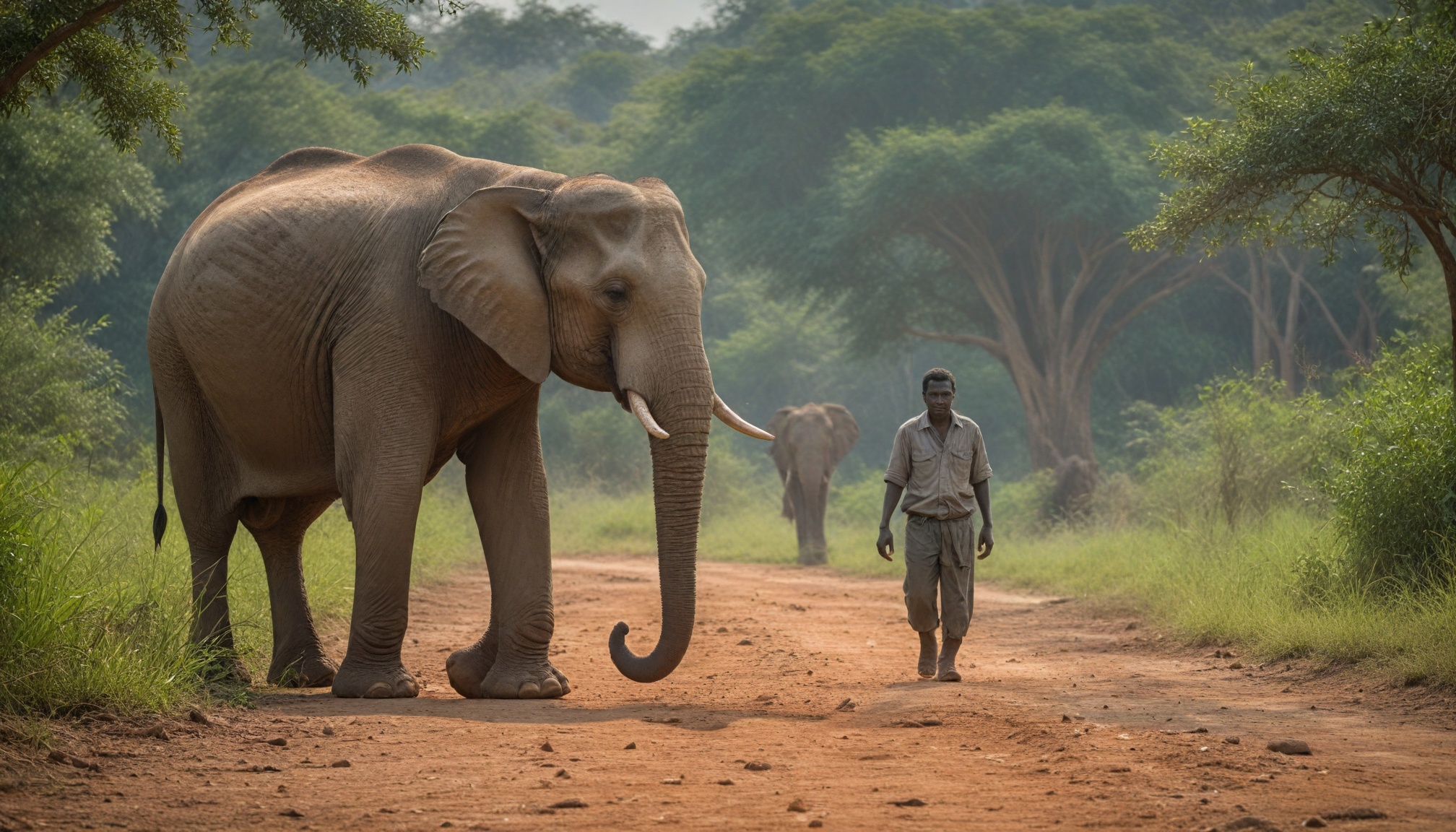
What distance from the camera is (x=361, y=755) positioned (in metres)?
6.02

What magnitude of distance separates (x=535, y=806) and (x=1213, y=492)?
12.7 m

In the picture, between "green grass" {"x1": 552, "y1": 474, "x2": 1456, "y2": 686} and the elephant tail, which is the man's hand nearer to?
"green grass" {"x1": 552, "y1": 474, "x2": 1456, "y2": 686}

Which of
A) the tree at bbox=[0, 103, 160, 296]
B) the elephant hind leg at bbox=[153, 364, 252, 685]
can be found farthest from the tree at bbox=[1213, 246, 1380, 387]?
the elephant hind leg at bbox=[153, 364, 252, 685]

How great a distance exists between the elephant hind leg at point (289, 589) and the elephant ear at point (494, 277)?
1.88m

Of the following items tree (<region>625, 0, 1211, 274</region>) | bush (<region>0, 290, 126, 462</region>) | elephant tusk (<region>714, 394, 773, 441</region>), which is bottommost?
elephant tusk (<region>714, 394, 773, 441</region>)

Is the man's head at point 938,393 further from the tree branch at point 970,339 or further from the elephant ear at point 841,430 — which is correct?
the tree branch at point 970,339

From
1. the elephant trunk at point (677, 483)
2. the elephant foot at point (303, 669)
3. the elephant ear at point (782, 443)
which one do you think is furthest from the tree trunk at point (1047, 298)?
the elephant trunk at point (677, 483)

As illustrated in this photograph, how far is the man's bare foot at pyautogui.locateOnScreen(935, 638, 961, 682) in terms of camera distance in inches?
344

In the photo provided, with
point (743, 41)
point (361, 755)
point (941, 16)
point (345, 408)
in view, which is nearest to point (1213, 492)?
point (345, 408)

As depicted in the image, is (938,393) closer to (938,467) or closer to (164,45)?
(938,467)

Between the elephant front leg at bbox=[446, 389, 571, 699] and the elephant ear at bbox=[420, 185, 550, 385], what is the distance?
2.34 feet

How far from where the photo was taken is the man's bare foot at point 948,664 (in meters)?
8.73

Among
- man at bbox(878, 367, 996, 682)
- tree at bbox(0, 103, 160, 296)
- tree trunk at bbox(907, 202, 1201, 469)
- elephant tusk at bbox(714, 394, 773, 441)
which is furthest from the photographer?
tree trunk at bbox(907, 202, 1201, 469)

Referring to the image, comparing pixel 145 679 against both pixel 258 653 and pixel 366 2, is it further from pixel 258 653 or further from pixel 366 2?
pixel 366 2
